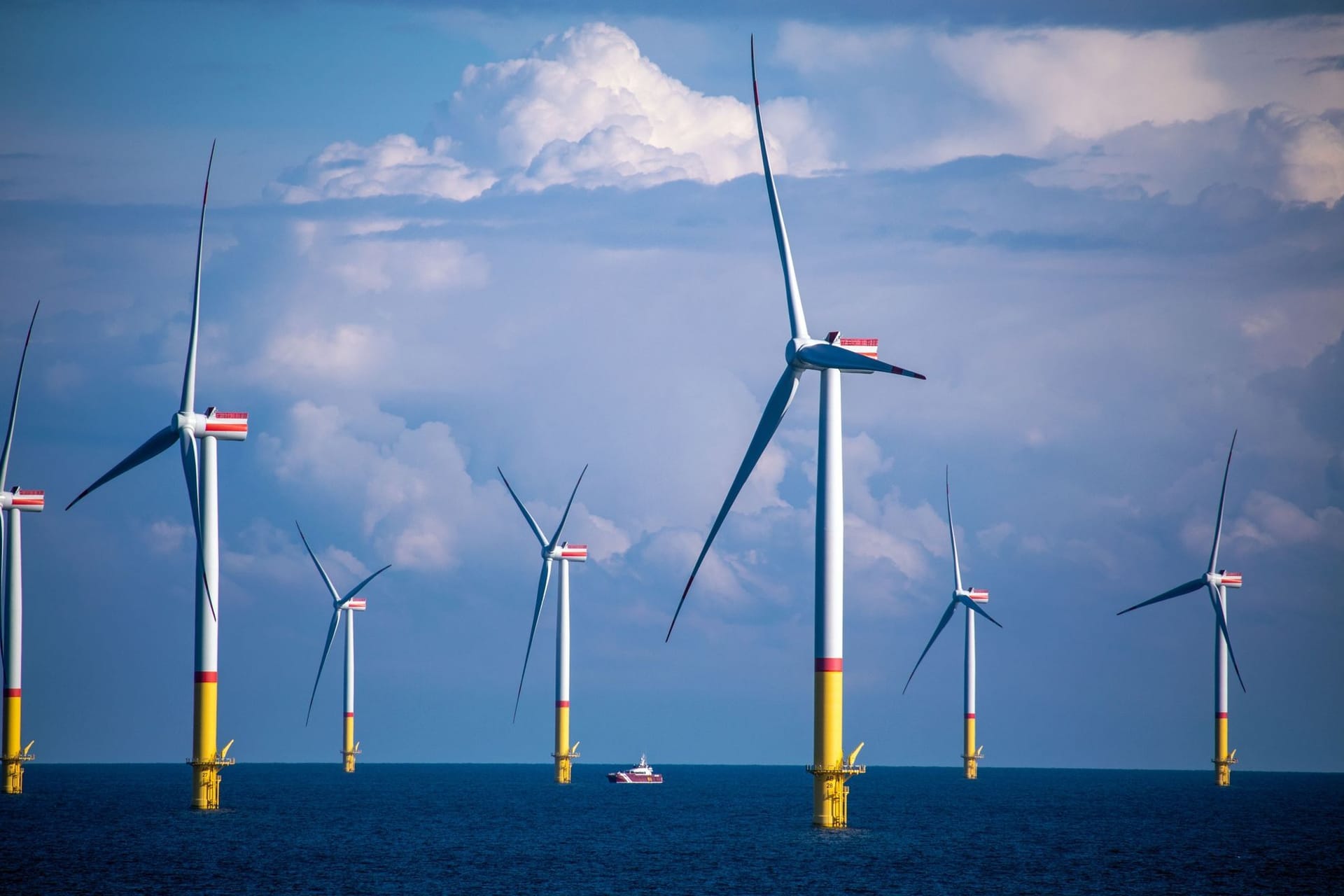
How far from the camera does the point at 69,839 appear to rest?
12175 centimetres

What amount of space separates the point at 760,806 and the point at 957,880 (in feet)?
352

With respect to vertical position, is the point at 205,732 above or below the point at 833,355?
below

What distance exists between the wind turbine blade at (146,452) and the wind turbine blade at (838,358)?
45669 millimetres

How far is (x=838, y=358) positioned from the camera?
86688 millimetres

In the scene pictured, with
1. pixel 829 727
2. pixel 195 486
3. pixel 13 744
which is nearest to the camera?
pixel 829 727

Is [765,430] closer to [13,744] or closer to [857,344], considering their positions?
[857,344]

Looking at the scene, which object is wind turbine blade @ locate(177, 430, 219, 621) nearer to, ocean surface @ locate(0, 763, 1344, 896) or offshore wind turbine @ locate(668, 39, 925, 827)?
ocean surface @ locate(0, 763, 1344, 896)

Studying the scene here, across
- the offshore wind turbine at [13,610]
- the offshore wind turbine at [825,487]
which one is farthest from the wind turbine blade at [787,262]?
the offshore wind turbine at [13,610]

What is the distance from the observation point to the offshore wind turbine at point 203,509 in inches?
4102

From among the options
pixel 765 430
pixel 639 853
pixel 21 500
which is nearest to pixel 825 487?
pixel 765 430

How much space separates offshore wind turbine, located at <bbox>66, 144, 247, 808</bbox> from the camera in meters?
104

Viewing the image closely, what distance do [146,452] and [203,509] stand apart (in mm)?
7772

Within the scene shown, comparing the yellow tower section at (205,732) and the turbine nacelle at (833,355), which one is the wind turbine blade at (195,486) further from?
the turbine nacelle at (833,355)

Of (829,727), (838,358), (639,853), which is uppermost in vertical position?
(838,358)
